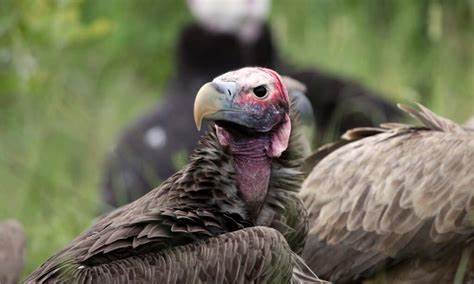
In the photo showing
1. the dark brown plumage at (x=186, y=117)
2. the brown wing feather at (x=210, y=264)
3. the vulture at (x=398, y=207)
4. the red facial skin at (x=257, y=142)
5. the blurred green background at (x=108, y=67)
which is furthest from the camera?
the dark brown plumage at (x=186, y=117)

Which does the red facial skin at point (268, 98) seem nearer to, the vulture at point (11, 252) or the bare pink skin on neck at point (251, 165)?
the bare pink skin on neck at point (251, 165)

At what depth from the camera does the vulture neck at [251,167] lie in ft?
18.6

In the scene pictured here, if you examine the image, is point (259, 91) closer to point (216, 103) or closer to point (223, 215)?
point (216, 103)

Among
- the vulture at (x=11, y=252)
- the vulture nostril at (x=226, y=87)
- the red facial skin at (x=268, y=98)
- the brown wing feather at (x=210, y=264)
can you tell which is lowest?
the vulture at (x=11, y=252)

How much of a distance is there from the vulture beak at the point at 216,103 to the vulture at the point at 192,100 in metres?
3.00

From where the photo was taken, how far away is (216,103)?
547 cm

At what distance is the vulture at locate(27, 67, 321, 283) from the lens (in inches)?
206

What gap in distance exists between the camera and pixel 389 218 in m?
6.46

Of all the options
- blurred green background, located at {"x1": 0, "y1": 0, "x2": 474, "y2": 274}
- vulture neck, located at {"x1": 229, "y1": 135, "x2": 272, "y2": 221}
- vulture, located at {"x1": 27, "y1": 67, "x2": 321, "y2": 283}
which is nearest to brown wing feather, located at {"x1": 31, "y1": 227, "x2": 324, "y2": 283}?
vulture, located at {"x1": 27, "y1": 67, "x2": 321, "y2": 283}

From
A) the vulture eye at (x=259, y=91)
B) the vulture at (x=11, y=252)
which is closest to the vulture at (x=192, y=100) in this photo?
the vulture at (x=11, y=252)

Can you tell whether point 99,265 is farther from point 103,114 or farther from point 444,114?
point 103,114

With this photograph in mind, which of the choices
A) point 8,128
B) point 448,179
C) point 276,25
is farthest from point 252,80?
point 276,25

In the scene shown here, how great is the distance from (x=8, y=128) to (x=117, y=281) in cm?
491

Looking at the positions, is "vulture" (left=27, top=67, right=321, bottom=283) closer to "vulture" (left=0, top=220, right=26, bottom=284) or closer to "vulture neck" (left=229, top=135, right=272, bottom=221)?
"vulture neck" (left=229, top=135, right=272, bottom=221)
